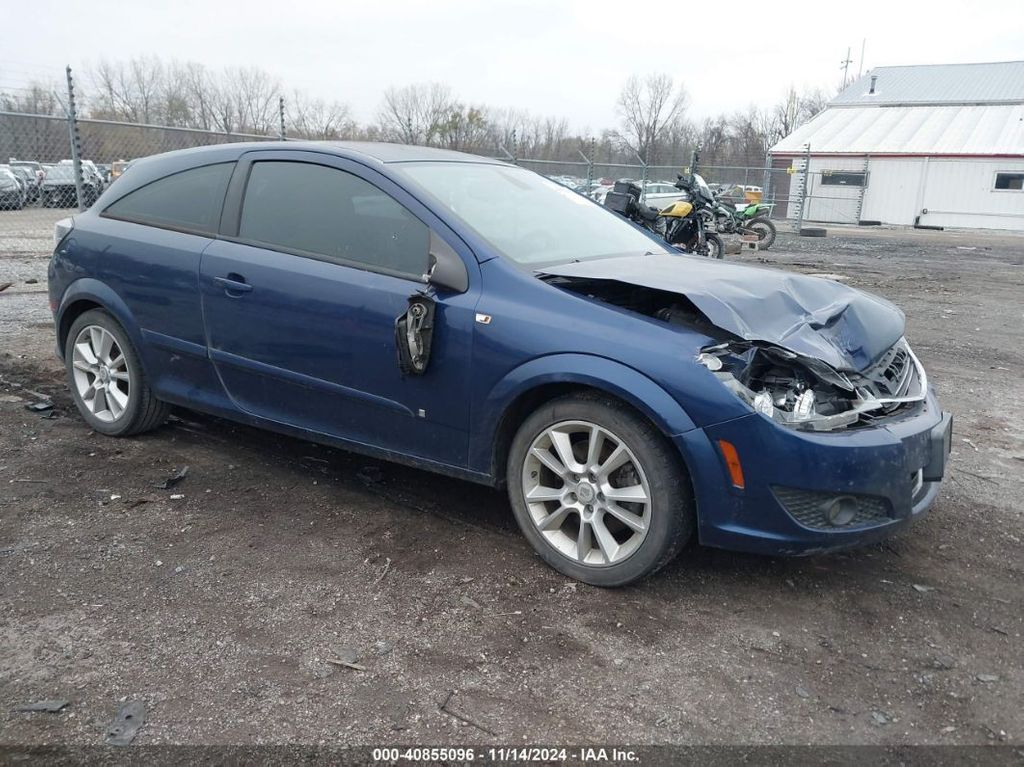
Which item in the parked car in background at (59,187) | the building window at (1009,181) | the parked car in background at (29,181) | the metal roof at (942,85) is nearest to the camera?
the parked car in background at (59,187)

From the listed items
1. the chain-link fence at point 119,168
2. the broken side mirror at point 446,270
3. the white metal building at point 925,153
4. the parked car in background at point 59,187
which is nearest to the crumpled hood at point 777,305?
the broken side mirror at point 446,270

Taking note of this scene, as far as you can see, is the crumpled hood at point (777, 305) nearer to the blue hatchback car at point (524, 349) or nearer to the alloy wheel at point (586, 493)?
the blue hatchback car at point (524, 349)

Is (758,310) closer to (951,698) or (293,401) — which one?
(951,698)

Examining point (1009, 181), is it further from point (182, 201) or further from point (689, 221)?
point (182, 201)

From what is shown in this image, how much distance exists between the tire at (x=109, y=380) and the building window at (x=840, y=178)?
32301 millimetres

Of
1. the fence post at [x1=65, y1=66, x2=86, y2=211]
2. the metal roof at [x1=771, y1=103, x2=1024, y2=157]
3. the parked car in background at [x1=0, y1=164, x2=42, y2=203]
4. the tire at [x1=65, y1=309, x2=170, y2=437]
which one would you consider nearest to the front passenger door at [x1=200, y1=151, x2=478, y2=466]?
the tire at [x1=65, y1=309, x2=170, y2=437]

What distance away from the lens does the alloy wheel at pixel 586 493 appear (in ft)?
9.98

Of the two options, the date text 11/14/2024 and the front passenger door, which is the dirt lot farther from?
the front passenger door

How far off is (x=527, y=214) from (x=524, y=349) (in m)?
1.02

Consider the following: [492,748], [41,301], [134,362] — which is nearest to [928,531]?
[492,748]

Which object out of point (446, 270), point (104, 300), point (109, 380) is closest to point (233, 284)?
point (104, 300)

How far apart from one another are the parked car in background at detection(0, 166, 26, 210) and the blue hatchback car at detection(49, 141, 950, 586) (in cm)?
1825

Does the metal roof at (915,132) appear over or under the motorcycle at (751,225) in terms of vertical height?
over

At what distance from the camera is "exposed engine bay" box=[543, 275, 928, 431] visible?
2893mm
